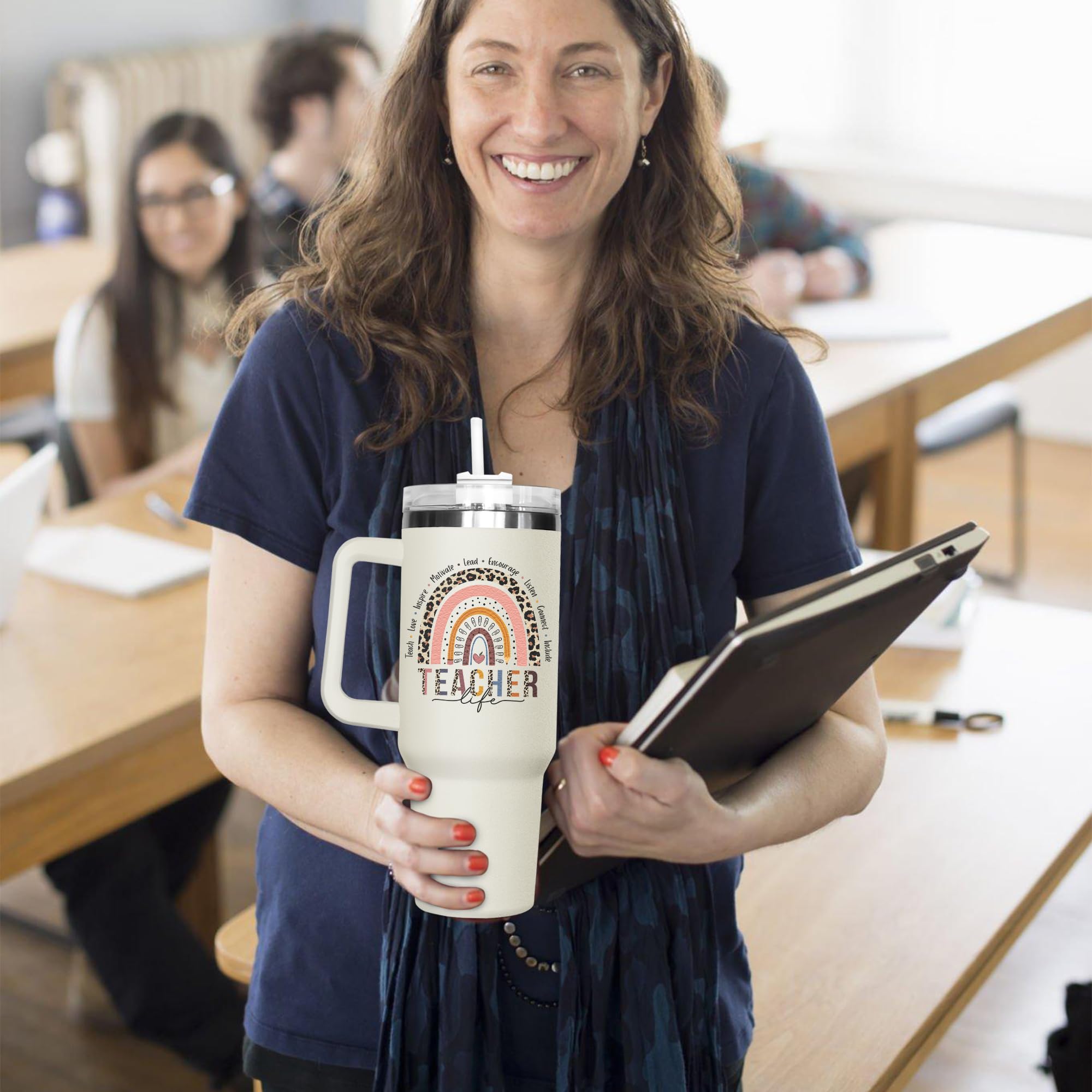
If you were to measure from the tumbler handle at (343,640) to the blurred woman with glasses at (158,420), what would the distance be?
54.9 inches

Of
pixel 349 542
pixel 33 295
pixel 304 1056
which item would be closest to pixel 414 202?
pixel 349 542

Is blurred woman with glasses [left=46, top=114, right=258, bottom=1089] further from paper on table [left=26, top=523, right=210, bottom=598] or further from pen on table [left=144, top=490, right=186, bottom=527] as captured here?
paper on table [left=26, top=523, right=210, bottom=598]

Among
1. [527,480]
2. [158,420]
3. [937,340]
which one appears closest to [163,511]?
[158,420]

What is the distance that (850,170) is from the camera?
5.13 meters

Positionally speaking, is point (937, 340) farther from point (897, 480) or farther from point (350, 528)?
point (350, 528)

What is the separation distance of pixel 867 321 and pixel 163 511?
1.62 metres

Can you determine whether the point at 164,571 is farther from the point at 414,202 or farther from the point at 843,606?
the point at 843,606

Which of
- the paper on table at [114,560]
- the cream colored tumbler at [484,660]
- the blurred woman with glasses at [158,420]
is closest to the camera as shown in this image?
the cream colored tumbler at [484,660]

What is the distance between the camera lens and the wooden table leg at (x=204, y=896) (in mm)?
2359

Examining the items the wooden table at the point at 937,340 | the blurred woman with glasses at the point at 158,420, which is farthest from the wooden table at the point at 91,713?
the wooden table at the point at 937,340

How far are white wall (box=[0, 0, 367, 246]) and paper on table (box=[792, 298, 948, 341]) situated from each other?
10.2 ft

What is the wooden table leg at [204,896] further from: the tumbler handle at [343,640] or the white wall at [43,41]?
the white wall at [43,41]

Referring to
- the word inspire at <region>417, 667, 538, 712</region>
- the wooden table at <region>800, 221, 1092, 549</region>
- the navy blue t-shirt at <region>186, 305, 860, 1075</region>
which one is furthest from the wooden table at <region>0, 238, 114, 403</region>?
the word inspire at <region>417, 667, 538, 712</region>

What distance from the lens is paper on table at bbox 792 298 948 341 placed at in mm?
3137
